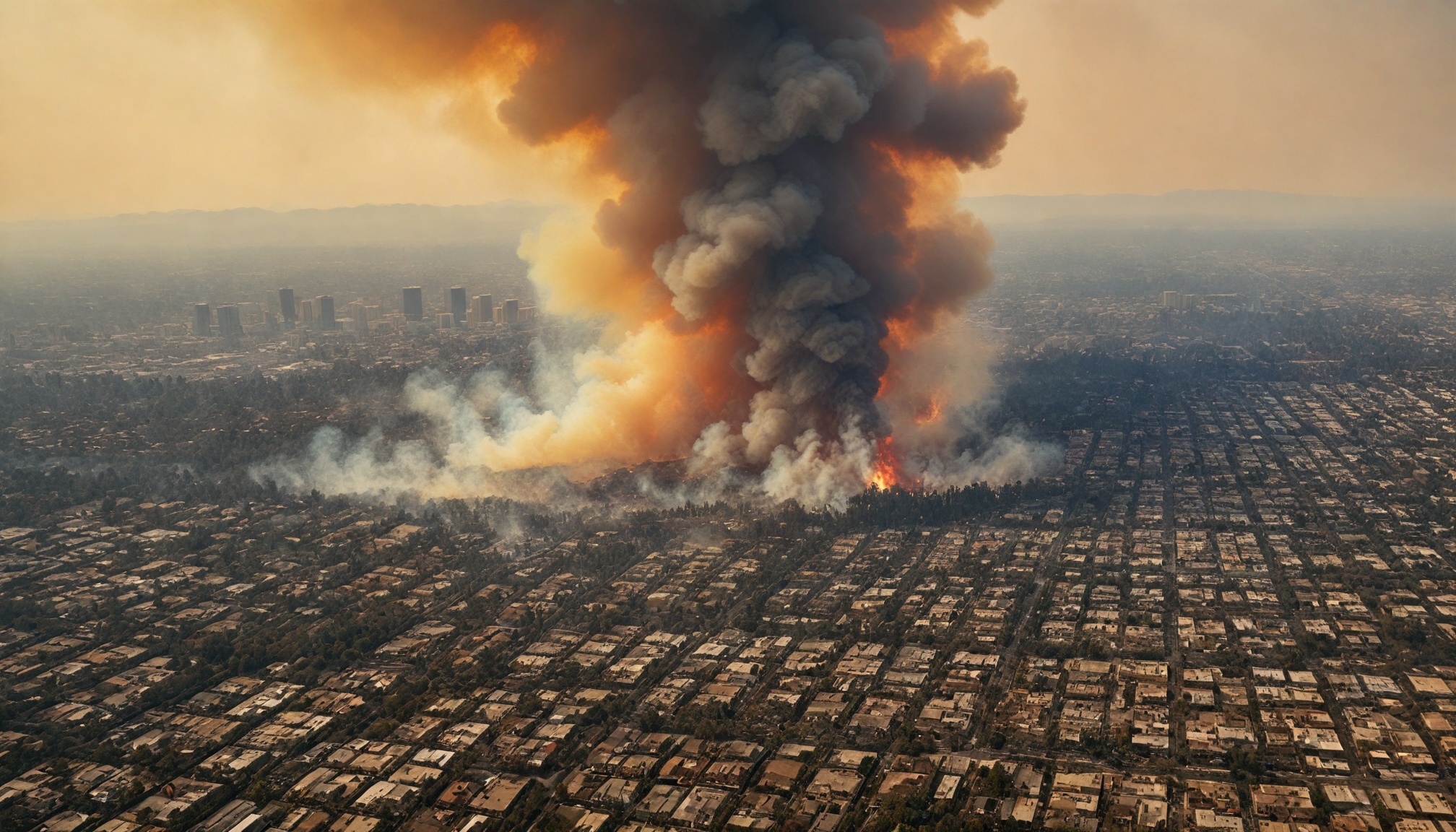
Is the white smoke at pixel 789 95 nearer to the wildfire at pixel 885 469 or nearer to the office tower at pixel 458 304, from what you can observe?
the wildfire at pixel 885 469

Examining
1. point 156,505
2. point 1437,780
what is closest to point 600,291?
point 156,505

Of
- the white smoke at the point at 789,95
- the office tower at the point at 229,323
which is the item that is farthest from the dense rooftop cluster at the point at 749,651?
the office tower at the point at 229,323

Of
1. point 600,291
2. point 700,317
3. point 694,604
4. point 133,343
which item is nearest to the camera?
point 694,604

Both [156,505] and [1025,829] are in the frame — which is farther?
[156,505]

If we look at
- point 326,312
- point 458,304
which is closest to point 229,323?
point 326,312

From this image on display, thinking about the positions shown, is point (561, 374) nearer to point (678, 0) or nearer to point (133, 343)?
point (678, 0)

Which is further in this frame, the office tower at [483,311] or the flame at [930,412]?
the office tower at [483,311]

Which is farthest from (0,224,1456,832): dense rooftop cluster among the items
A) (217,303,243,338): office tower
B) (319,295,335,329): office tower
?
(319,295,335,329): office tower
